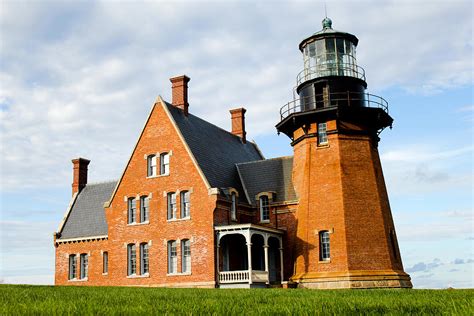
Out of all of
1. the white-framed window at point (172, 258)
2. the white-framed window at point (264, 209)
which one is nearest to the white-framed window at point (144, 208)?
the white-framed window at point (172, 258)

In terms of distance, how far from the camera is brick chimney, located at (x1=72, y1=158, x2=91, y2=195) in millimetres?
42281

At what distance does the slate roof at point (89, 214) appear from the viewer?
123 ft

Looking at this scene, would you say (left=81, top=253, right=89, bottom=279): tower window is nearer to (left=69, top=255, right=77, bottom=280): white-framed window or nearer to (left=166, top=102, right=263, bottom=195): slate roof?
(left=69, top=255, right=77, bottom=280): white-framed window

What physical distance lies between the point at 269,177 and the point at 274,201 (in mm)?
2134

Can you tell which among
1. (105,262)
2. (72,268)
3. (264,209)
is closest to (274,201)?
(264,209)

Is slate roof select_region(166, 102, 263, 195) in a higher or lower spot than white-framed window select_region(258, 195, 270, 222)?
higher

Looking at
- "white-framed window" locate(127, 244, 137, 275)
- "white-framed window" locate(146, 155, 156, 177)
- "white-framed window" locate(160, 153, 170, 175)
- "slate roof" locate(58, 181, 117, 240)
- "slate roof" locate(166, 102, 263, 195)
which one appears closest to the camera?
"slate roof" locate(166, 102, 263, 195)

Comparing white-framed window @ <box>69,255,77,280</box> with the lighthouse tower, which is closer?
the lighthouse tower

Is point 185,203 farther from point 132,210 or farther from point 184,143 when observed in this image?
point 132,210

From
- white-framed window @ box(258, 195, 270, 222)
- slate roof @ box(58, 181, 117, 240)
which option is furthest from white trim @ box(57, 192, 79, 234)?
white-framed window @ box(258, 195, 270, 222)

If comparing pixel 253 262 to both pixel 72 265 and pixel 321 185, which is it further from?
pixel 72 265

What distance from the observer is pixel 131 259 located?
32.5 m

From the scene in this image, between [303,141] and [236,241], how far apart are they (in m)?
7.20

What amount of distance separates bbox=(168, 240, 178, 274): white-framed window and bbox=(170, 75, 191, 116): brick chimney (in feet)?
28.8
